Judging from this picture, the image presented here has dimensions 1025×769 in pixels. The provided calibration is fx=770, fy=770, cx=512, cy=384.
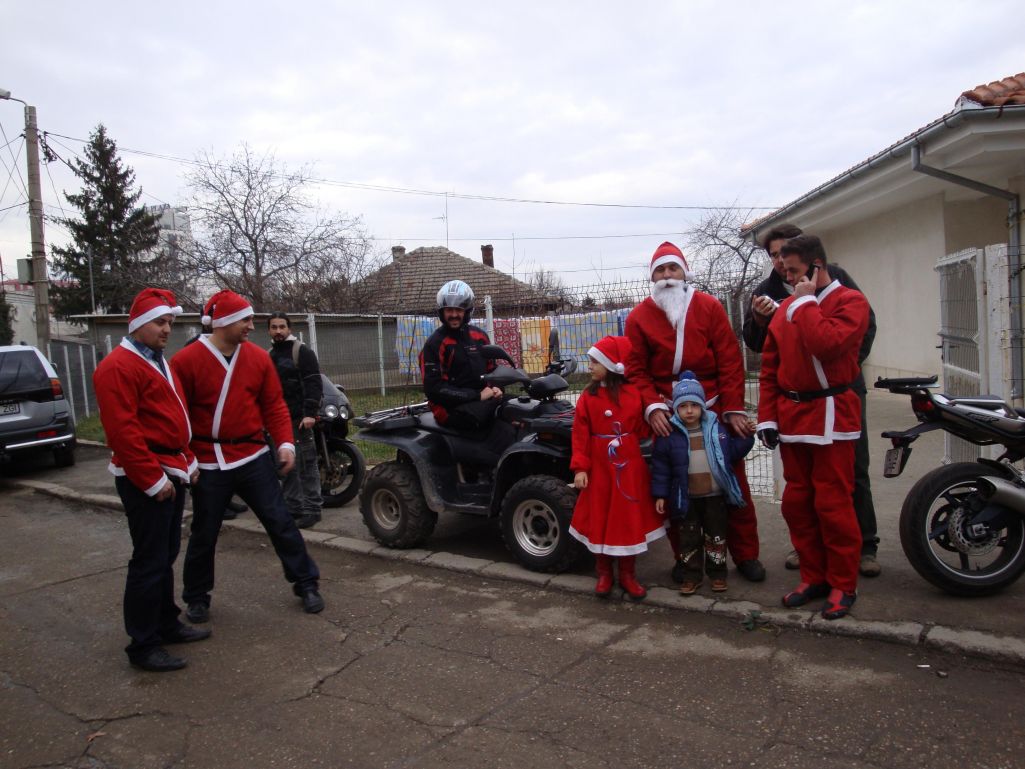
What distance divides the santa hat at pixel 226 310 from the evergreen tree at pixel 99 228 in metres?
36.8

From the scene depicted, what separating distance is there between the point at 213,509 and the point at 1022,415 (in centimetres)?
461

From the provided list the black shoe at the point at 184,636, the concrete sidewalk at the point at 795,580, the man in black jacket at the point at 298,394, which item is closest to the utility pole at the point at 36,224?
the concrete sidewalk at the point at 795,580

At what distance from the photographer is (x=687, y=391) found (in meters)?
4.36

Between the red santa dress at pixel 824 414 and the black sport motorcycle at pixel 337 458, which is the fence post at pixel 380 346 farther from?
the red santa dress at pixel 824 414

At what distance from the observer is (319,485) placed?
23.6ft

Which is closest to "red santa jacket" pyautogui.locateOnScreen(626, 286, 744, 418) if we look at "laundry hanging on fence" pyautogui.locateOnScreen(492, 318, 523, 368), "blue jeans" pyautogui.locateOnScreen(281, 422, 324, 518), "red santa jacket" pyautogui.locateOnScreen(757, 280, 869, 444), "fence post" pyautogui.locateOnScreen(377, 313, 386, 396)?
"red santa jacket" pyautogui.locateOnScreen(757, 280, 869, 444)

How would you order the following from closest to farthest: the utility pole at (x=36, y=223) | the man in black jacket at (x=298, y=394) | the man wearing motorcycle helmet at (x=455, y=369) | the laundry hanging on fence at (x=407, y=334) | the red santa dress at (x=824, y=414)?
the red santa dress at (x=824, y=414) → the man wearing motorcycle helmet at (x=455, y=369) → the man in black jacket at (x=298, y=394) → the laundry hanging on fence at (x=407, y=334) → the utility pole at (x=36, y=223)

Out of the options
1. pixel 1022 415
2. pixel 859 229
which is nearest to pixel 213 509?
pixel 1022 415

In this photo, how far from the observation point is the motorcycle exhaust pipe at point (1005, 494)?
13.2 ft

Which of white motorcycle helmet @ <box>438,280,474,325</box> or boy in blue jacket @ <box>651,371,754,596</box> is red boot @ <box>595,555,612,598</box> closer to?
boy in blue jacket @ <box>651,371,754,596</box>

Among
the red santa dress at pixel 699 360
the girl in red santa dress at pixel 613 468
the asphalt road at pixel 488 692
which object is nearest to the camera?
the asphalt road at pixel 488 692

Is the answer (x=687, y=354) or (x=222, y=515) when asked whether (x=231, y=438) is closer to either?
(x=222, y=515)

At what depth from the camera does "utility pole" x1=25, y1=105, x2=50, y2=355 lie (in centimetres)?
1577

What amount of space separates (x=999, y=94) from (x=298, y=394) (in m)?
6.70
